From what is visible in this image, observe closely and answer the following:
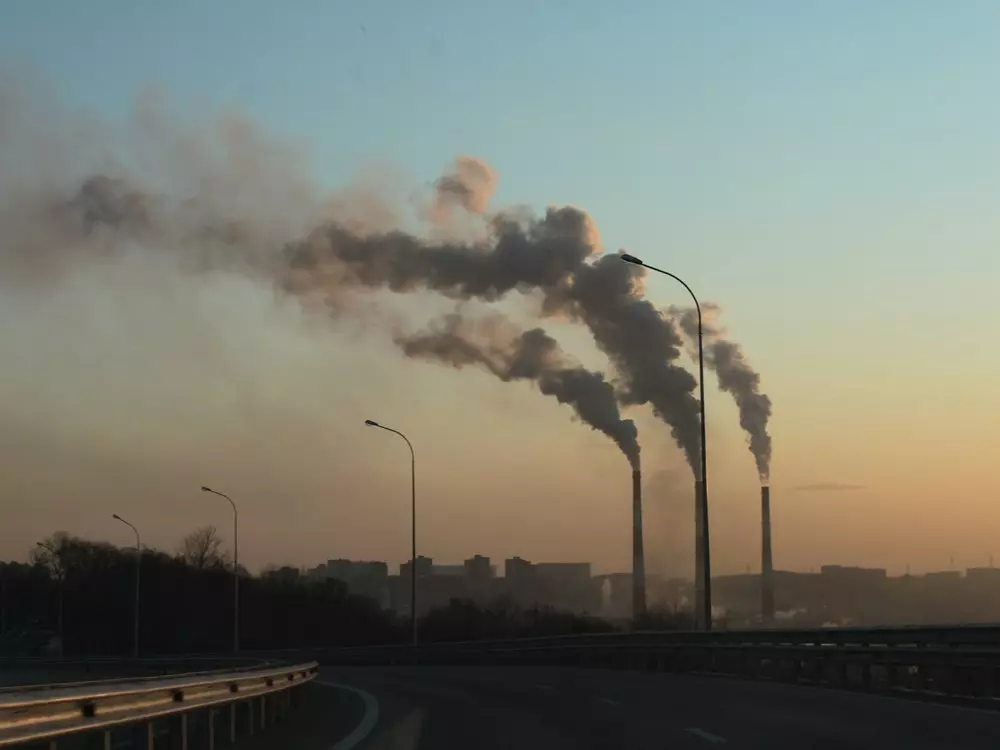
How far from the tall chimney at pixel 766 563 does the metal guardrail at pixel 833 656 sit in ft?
58.1

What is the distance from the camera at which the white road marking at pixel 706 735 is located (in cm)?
1545

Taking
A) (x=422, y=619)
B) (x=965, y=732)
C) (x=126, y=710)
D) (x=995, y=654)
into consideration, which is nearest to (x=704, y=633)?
(x=995, y=654)

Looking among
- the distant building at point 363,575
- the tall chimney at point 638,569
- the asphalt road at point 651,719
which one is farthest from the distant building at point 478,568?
the asphalt road at point 651,719

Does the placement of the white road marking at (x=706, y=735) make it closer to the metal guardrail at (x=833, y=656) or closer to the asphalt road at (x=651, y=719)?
A: the asphalt road at (x=651, y=719)

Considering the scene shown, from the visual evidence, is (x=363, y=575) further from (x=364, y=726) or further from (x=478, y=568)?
(x=364, y=726)

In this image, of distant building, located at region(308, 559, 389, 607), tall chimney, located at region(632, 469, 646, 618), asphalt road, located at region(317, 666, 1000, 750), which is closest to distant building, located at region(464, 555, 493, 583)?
distant building, located at region(308, 559, 389, 607)

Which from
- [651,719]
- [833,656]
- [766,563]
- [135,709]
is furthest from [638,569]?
[135,709]

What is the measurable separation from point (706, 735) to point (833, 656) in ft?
36.6

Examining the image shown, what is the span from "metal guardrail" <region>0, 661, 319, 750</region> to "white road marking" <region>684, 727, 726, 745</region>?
5667 millimetres

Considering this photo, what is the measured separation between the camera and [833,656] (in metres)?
26.5

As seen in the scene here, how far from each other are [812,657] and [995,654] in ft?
26.7

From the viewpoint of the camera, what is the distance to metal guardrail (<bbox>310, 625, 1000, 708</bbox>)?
21.3m

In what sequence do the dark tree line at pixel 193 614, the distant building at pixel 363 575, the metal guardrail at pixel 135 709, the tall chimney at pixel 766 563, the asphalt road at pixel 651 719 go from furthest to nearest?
the distant building at pixel 363 575
the dark tree line at pixel 193 614
the tall chimney at pixel 766 563
the asphalt road at pixel 651 719
the metal guardrail at pixel 135 709

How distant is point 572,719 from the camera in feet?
63.4
